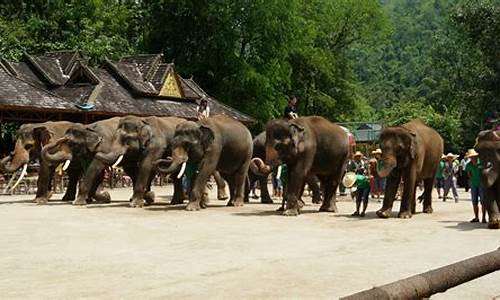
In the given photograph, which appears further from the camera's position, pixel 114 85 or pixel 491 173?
pixel 114 85

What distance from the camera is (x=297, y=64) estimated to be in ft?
174

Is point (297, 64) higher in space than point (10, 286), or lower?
higher

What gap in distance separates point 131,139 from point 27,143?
12.0 feet

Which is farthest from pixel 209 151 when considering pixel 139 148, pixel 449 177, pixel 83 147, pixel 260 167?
pixel 449 177

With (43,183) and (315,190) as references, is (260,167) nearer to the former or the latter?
(315,190)

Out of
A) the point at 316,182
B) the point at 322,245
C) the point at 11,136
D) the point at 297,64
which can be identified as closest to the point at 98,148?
→ the point at 316,182

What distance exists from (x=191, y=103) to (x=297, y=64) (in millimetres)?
14513

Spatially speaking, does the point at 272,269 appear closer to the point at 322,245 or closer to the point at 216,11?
the point at 322,245

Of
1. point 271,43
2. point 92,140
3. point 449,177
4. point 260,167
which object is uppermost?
point 271,43

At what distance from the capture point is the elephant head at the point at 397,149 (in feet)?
53.4

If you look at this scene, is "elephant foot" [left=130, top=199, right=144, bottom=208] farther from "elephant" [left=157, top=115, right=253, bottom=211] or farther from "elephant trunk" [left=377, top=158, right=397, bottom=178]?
"elephant trunk" [left=377, top=158, right=397, bottom=178]

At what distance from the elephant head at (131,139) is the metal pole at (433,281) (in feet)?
46.4

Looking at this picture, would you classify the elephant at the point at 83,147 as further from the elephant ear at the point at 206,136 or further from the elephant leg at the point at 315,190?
the elephant leg at the point at 315,190

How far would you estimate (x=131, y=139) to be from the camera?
64.3 feet
